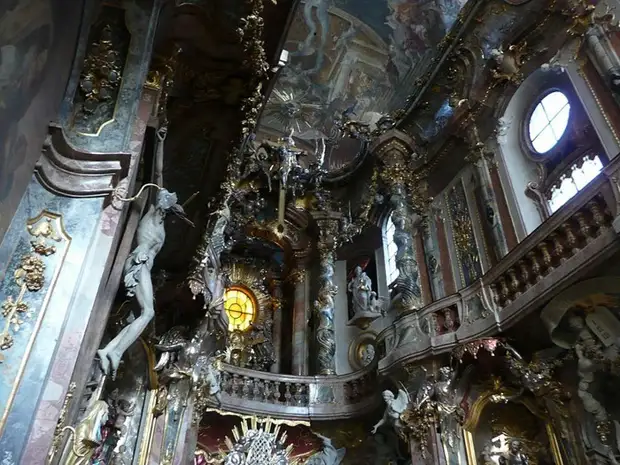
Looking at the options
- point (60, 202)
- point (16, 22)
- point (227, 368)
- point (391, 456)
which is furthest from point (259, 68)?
point (391, 456)

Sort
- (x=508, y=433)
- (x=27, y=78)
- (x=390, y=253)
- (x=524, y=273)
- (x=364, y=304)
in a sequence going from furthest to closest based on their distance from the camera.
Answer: (x=390, y=253) → (x=364, y=304) → (x=508, y=433) → (x=524, y=273) → (x=27, y=78)

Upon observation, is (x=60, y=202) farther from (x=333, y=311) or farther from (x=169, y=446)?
(x=333, y=311)

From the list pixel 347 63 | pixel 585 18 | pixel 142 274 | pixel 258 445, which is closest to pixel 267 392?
pixel 258 445

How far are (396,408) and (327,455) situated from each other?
2.73 m

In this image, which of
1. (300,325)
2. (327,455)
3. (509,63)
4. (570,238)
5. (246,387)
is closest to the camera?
(570,238)

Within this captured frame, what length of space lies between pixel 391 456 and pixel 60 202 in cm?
831

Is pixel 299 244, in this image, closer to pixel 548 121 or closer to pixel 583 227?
pixel 548 121

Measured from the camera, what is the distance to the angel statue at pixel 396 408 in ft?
30.0

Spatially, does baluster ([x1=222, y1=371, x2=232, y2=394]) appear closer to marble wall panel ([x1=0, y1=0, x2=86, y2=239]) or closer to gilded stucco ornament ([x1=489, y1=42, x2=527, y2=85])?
marble wall panel ([x1=0, y1=0, x2=86, y2=239])

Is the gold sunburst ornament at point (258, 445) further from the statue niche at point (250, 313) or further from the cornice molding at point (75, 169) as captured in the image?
the cornice molding at point (75, 169)

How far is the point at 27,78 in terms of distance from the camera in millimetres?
3893

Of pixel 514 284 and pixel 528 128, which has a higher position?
pixel 528 128

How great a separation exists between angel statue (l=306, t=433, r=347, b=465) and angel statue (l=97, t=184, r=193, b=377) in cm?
670

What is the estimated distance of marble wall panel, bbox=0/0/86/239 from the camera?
142 inches
